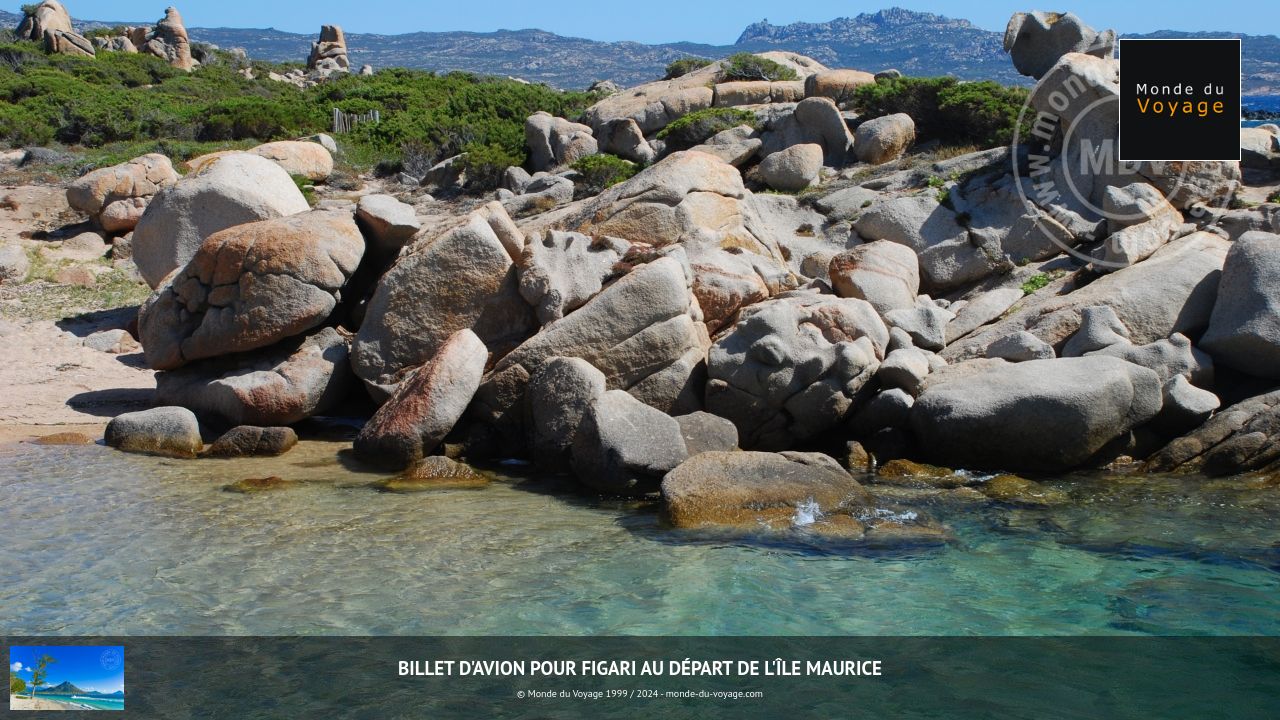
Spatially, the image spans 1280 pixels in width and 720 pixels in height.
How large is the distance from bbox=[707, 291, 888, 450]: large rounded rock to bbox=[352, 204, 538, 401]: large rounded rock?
102 inches

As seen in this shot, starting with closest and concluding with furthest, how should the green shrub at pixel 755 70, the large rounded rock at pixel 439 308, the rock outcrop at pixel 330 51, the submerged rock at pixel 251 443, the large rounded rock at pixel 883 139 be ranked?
Answer: the submerged rock at pixel 251 443, the large rounded rock at pixel 439 308, the large rounded rock at pixel 883 139, the green shrub at pixel 755 70, the rock outcrop at pixel 330 51

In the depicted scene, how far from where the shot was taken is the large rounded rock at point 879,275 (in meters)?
13.4

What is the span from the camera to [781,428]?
11.6 m

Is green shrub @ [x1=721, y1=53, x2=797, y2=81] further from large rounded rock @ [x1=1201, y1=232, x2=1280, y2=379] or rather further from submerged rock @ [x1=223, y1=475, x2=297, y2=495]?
submerged rock @ [x1=223, y1=475, x2=297, y2=495]

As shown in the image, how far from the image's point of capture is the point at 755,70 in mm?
31484

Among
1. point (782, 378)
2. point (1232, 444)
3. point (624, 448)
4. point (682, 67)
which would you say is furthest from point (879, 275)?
point (682, 67)

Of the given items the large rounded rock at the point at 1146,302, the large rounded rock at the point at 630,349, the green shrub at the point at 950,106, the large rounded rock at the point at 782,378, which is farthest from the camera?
the green shrub at the point at 950,106

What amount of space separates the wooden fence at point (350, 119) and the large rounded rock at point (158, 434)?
76.2 ft

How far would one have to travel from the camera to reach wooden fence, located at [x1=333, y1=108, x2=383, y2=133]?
113 feet

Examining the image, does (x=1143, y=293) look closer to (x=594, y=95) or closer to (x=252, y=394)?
(x=252, y=394)

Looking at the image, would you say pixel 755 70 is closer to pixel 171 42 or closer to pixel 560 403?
pixel 560 403

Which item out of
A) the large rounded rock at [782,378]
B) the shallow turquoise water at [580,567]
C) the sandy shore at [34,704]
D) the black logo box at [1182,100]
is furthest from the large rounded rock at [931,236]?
the sandy shore at [34,704]

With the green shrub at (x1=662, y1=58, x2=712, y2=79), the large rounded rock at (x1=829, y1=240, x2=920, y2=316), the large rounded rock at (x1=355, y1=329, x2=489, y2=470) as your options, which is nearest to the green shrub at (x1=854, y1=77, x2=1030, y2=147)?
the large rounded rock at (x1=829, y1=240, x2=920, y2=316)

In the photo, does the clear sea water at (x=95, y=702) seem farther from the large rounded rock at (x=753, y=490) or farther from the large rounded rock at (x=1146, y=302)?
the large rounded rock at (x=1146, y=302)
